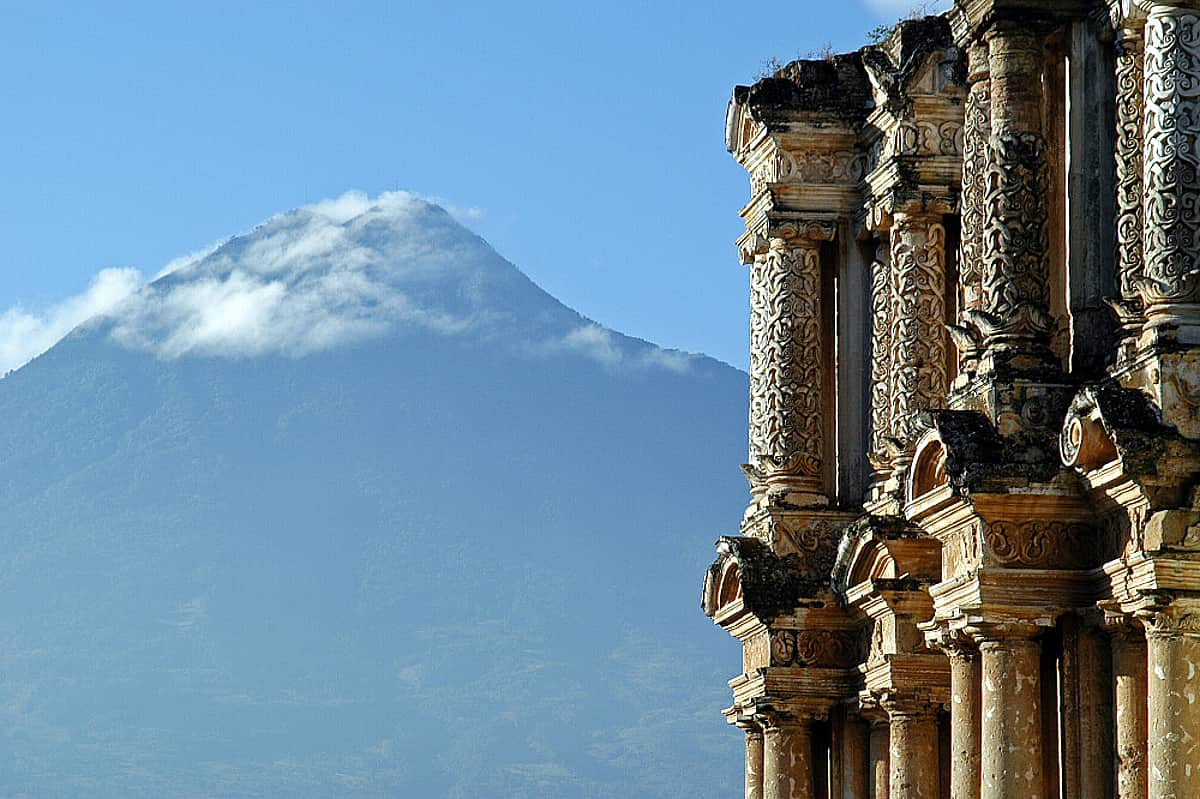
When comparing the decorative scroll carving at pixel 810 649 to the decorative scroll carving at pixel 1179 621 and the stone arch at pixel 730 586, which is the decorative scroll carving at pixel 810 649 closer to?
the stone arch at pixel 730 586

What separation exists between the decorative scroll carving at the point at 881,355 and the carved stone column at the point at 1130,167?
6663 mm

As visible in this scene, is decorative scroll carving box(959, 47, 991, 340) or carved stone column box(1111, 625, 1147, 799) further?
decorative scroll carving box(959, 47, 991, 340)

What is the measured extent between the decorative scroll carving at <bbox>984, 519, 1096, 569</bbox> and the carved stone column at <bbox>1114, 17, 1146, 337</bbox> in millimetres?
1798

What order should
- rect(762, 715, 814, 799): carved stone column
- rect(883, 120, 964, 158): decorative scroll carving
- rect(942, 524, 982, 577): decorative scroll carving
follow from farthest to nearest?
rect(762, 715, 814, 799): carved stone column
rect(883, 120, 964, 158): decorative scroll carving
rect(942, 524, 982, 577): decorative scroll carving

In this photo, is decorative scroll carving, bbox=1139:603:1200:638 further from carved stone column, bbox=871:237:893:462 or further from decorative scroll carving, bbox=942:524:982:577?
carved stone column, bbox=871:237:893:462

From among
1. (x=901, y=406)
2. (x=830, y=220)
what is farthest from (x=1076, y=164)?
(x=830, y=220)

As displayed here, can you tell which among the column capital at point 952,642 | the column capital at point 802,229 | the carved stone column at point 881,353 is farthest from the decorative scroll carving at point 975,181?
the column capital at point 802,229

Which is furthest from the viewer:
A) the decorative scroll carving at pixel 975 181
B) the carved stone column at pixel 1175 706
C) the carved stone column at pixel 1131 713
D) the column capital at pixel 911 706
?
the column capital at pixel 911 706

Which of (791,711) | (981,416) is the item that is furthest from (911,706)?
(981,416)

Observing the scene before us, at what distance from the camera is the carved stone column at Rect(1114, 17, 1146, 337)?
2523 centimetres

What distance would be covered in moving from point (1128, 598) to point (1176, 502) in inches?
36.0

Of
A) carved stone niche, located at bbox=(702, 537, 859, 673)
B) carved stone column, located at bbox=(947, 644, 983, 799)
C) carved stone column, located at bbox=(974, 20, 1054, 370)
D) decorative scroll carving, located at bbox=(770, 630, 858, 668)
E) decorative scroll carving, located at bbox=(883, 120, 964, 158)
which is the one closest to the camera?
carved stone column, located at bbox=(974, 20, 1054, 370)

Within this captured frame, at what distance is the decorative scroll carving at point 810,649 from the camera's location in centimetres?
3372

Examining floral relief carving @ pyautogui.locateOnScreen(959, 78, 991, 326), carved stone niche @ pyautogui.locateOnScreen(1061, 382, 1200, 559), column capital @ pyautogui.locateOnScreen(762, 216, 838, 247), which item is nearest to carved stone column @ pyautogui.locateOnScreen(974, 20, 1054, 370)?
floral relief carving @ pyautogui.locateOnScreen(959, 78, 991, 326)
